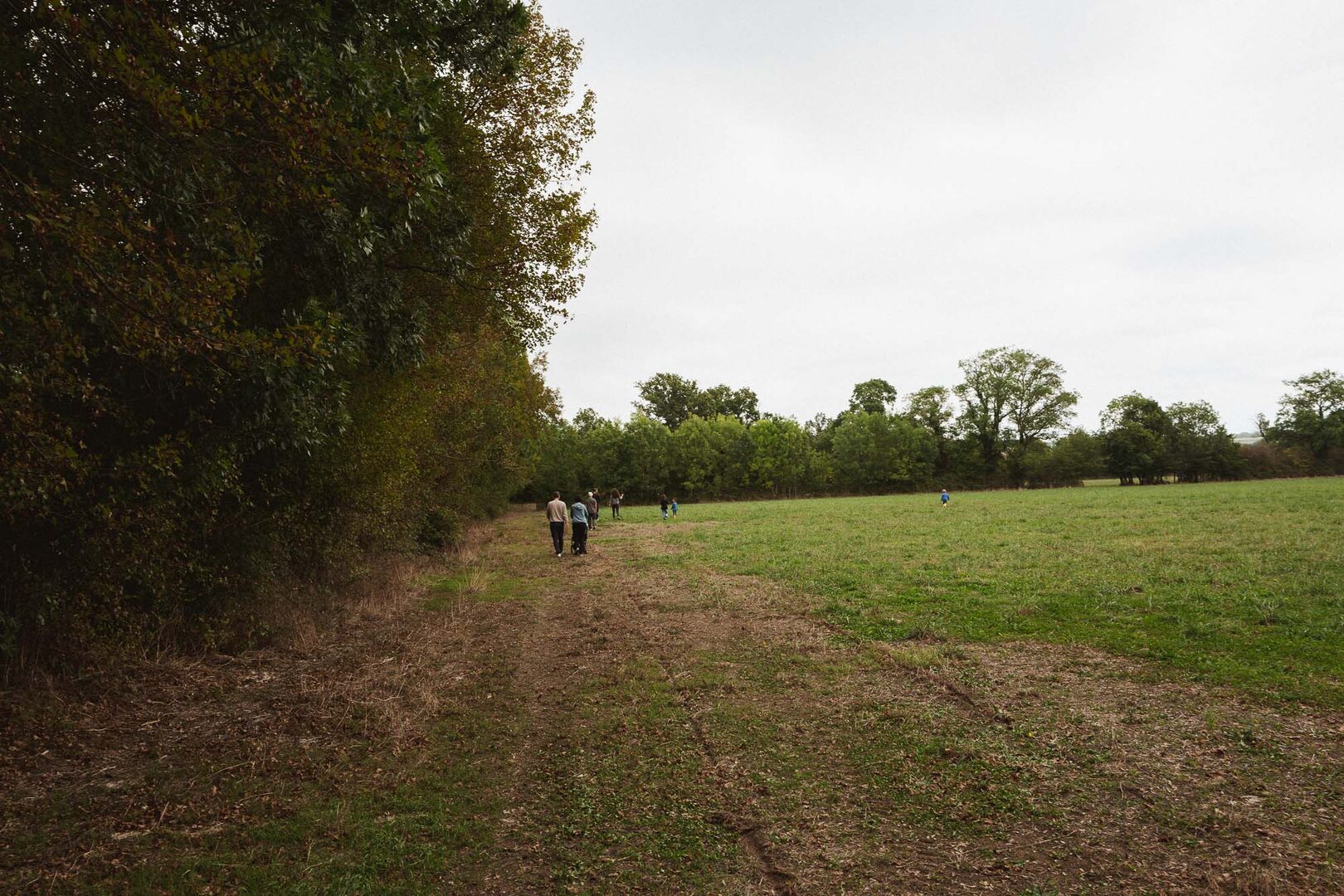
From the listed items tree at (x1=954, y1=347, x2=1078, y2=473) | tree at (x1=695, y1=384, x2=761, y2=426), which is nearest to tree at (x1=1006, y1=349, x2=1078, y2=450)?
tree at (x1=954, y1=347, x2=1078, y2=473)

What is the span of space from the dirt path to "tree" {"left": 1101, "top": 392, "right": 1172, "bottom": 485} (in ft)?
312

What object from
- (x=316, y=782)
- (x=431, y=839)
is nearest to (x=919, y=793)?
(x=431, y=839)

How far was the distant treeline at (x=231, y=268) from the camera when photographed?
14.4ft

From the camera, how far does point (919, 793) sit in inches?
187

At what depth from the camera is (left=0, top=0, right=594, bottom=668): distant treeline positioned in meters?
4.39

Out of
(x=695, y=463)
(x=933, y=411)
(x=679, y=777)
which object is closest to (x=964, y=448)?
(x=933, y=411)

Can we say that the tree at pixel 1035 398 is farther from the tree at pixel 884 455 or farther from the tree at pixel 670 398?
the tree at pixel 670 398

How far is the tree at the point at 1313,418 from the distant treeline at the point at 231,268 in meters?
115

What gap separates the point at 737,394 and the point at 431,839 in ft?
373

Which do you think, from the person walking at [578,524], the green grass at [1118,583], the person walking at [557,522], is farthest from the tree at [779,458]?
the person walking at [557,522]

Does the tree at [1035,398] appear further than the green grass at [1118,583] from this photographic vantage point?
Yes

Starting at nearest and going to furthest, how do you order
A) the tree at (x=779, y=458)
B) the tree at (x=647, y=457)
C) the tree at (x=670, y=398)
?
the tree at (x=647, y=457) → the tree at (x=779, y=458) → the tree at (x=670, y=398)

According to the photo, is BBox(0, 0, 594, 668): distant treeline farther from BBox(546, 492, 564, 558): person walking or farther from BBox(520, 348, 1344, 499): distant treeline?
BBox(520, 348, 1344, 499): distant treeline

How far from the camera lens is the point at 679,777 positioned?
5.14 m
